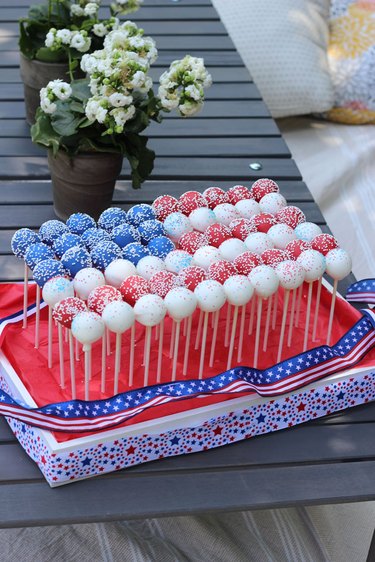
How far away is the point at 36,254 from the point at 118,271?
0.13 metres

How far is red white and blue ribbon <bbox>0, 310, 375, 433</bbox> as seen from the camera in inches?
47.4

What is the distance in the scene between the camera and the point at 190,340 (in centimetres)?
144

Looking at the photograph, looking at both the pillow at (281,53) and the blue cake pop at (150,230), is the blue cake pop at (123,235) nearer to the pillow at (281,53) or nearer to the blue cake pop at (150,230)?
the blue cake pop at (150,230)

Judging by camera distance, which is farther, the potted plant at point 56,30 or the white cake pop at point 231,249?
the potted plant at point 56,30

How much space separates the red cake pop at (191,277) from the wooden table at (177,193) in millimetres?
240

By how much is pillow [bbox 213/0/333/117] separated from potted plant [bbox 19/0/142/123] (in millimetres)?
833

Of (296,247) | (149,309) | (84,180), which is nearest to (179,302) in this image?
(149,309)

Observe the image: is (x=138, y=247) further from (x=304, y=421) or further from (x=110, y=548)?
(x=110, y=548)

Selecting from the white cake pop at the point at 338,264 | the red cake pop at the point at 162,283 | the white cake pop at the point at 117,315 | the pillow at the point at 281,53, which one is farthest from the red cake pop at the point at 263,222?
the pillow at the point at 281,53

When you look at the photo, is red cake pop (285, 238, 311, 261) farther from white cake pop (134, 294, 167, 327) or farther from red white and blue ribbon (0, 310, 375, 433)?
white cake pop (134, 294, 167, 327)

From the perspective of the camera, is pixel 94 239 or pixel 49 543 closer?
pixel 94 239

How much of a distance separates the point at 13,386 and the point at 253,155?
90cm

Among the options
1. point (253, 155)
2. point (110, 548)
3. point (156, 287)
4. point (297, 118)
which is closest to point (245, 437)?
point (156, 287)

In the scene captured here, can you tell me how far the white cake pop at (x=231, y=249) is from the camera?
138 cm
